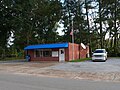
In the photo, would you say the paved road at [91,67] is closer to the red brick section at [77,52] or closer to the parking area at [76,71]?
the parking area at [76,71]

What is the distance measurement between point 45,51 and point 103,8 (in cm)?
2353

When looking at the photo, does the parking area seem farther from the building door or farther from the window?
the window

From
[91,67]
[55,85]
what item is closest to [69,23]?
[91,67]

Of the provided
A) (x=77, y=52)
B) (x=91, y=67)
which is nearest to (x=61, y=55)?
(x=77, y=52)

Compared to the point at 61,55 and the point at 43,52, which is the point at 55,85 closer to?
the point at 61,55

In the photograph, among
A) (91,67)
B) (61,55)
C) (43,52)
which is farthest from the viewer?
(43,52)

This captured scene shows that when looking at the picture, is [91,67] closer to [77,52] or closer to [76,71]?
[76,71]

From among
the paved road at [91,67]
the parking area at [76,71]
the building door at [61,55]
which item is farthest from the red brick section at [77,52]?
the parking area at [76,71]

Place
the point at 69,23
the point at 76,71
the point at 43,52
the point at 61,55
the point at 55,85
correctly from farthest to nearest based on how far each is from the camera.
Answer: the point at 69,23 < the point at 43,52 < the point at 61,55 < the point at 76,71 < the point at 55,85

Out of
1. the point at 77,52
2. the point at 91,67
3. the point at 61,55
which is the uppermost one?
the point at 77,52

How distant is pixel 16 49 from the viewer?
72812 mm

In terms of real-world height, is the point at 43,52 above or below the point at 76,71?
above

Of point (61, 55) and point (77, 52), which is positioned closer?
point (61, 55)

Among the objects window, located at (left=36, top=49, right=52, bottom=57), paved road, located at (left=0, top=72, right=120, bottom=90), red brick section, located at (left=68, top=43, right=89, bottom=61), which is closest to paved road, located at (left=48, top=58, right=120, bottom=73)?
paved road, located at (left=0, top=72, right=120, bottom=90)
